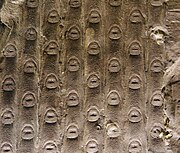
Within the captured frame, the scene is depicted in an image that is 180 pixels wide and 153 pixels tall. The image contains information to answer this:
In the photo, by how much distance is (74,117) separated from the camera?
140 cm

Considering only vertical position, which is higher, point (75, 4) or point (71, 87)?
point (75, 4)

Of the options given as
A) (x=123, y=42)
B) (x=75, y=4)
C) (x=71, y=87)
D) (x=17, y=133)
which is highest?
(x=75, y=4)

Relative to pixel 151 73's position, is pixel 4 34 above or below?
above

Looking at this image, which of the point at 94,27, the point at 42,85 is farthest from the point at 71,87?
the point at 94,27

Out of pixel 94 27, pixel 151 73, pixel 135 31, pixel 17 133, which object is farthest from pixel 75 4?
pixel 17 133

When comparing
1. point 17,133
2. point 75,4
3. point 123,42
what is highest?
point 75,4

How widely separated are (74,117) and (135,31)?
1.10ft

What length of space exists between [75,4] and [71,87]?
0.87 feet

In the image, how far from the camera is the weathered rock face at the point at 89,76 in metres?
1.38

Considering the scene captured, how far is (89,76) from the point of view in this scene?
142cm

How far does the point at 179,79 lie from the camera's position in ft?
4.54

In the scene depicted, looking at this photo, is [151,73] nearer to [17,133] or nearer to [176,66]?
[176,66]

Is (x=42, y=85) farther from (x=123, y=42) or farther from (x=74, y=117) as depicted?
(x=123, y=42)

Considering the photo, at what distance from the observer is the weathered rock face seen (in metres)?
1.38
